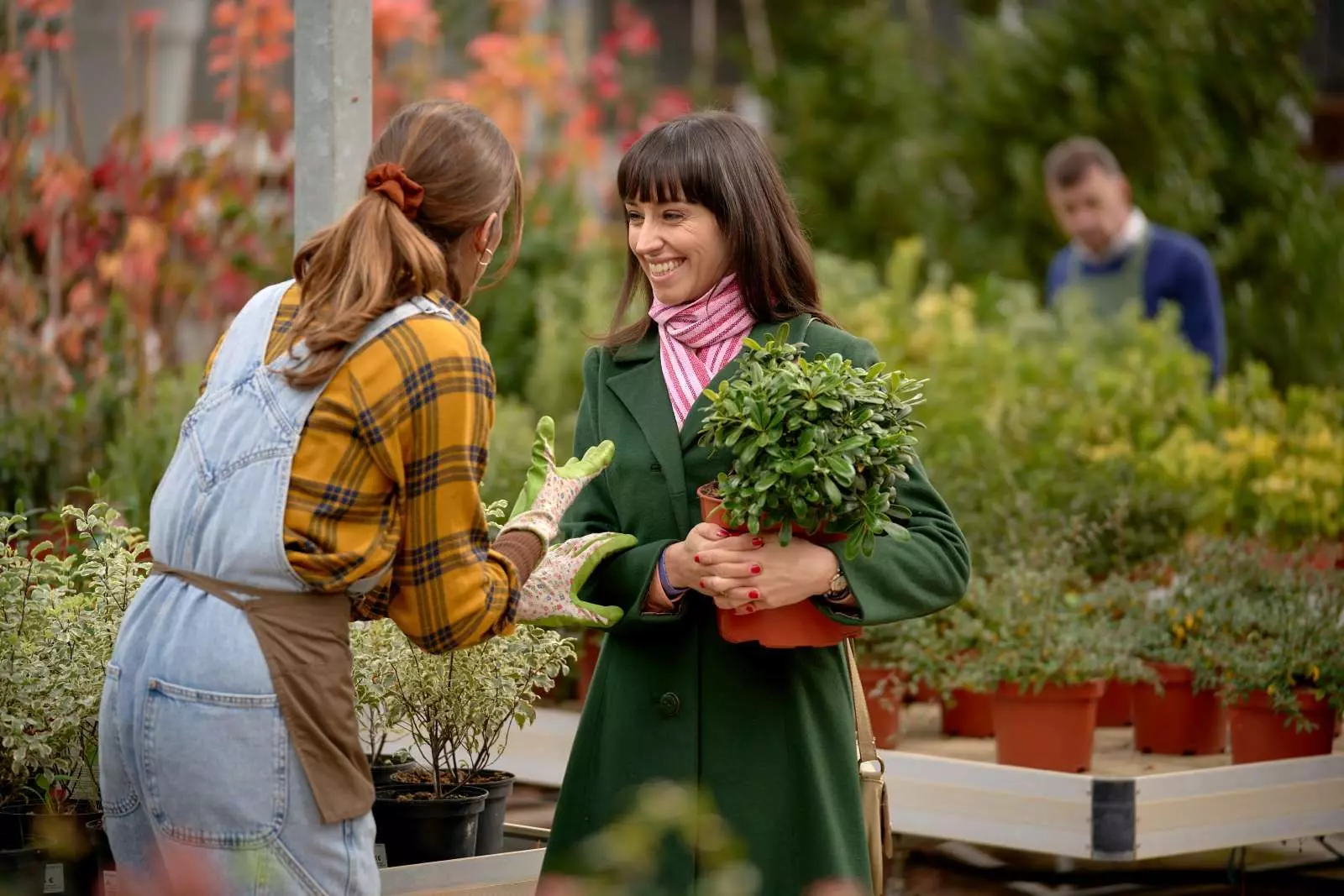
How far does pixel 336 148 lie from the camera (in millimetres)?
3387

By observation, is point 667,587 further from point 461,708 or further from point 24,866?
point 24,866

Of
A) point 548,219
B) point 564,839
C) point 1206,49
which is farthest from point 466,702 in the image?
point 1206,49

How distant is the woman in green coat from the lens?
255cm

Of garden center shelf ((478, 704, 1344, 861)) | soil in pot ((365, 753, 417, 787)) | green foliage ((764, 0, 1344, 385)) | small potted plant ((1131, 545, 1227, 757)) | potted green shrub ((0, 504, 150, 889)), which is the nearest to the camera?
potted green shrub ((0, 504, 150, 889))

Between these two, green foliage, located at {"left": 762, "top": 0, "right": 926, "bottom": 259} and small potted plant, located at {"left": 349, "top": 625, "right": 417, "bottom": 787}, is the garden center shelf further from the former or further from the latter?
green foliage, located at {"left": 762, "top": 0, "right": 926, "bottom": 259}

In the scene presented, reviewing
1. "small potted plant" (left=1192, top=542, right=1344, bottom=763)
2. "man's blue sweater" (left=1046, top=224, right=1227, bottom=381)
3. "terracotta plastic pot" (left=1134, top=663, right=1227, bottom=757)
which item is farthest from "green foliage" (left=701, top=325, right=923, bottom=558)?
"man's blue sweater" (left=1046, top=224, right=1227, bottom=381)

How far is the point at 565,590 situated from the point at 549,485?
0.49ft

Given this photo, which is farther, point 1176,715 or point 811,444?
point 1176,715

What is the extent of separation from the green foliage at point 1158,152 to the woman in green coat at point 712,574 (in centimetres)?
672

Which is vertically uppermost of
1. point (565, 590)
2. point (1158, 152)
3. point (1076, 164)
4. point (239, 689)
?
point (1158, 152)

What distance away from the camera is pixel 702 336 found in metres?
2.76

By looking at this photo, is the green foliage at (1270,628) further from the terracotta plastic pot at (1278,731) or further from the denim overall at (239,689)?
the denim overall at (239,689)

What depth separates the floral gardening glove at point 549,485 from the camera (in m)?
2.42

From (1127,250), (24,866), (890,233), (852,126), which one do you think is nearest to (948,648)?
(24,866)
